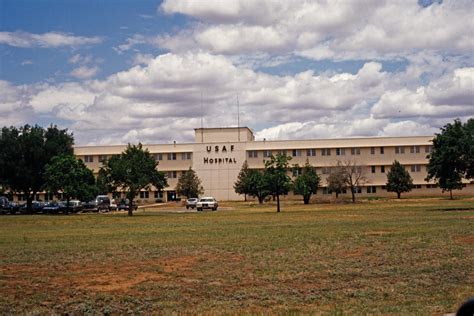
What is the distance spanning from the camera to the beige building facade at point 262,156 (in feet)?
406

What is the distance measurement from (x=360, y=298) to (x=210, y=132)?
391 ft

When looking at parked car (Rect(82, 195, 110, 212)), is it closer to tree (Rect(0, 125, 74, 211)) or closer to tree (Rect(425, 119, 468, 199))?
tree (Rect(0, 125, 74, 211))

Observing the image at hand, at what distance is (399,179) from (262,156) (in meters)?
28.8

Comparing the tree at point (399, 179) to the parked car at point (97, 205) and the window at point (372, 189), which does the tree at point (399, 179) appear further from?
the parked car at point (97, 205)

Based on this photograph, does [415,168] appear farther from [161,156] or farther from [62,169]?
[62,169]

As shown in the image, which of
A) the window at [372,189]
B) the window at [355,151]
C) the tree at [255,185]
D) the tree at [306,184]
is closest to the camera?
the tree at [306,184]

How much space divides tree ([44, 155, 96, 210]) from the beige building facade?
47.1m

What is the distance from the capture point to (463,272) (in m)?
18.0

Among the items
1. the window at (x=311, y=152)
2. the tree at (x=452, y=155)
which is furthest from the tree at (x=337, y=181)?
the tree at (x=452, y=155)

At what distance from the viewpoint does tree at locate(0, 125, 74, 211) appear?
88.1 metres

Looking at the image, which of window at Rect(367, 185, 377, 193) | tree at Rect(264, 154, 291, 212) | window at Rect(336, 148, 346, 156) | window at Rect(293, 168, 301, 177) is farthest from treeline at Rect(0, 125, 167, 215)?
window at Rect(367, 185, 377, 193)

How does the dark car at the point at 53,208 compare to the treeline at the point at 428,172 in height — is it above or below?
below

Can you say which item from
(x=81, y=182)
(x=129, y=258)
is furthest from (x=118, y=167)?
(x=129, y=258)

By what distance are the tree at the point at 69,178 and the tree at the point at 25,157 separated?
9.53 meters
